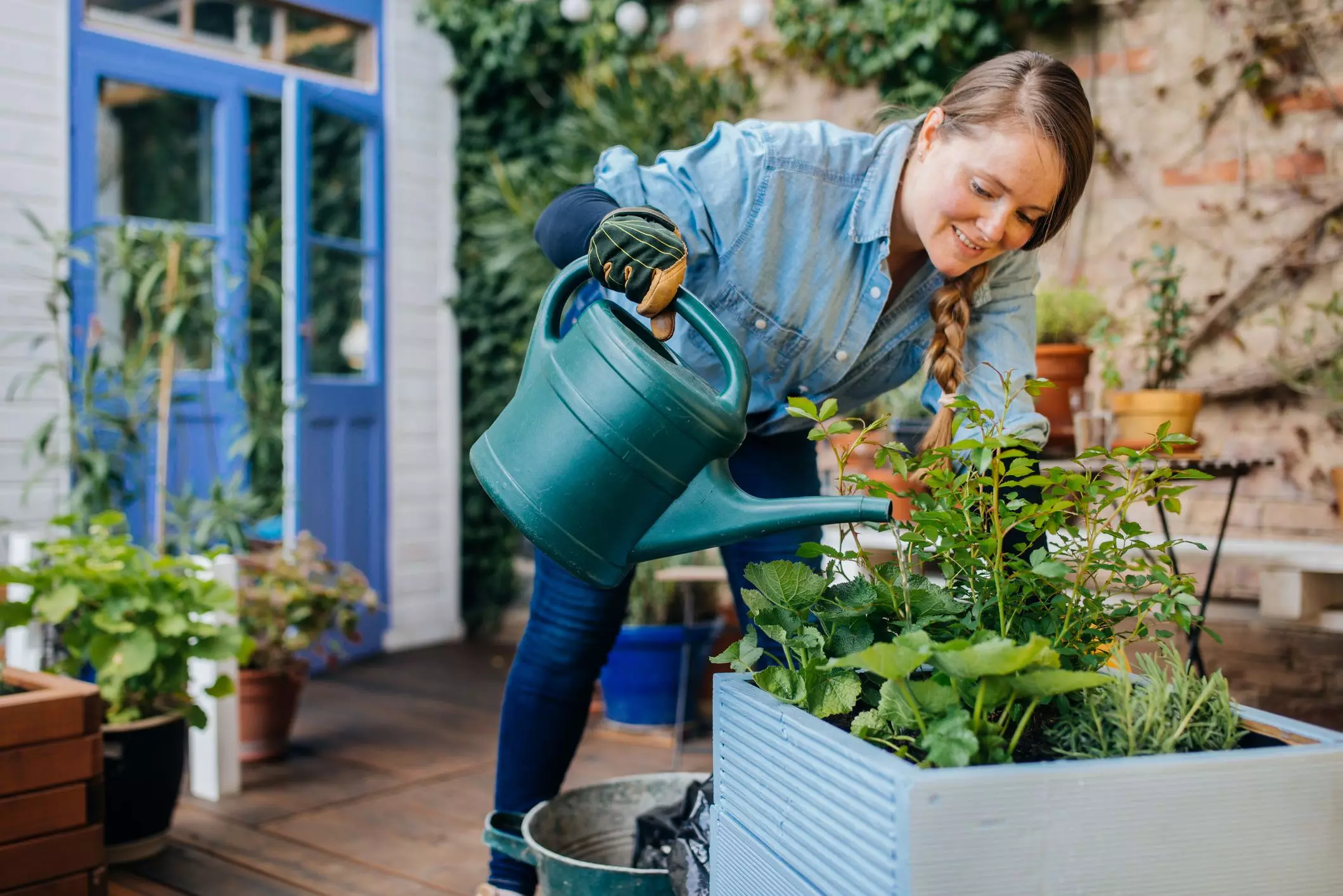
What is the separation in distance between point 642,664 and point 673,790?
56.6 inches

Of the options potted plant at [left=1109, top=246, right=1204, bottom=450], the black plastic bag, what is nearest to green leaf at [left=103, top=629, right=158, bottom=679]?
the black plastic bag

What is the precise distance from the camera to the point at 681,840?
4.06 ft

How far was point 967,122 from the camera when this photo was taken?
47.0 inches

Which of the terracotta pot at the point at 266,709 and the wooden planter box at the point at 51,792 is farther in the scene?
the terracotta pot at the point at 266,709

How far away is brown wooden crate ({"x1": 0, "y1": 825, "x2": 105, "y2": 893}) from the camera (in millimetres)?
1568

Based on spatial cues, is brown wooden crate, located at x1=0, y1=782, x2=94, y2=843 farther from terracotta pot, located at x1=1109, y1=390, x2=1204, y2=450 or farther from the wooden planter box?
terracotta pot, located at x1=1109, y1=390, x2=1204, y2=450

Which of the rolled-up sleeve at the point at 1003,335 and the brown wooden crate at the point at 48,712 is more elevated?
the rolled-up sleeve at the point at 1003,335

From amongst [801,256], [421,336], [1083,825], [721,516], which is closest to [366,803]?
[801,256]

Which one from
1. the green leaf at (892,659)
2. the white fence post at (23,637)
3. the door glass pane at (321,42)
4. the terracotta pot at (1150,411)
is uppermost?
the door glass pane at (321,42)

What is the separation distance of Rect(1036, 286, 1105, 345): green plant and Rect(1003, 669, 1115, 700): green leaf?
1723 millimetres

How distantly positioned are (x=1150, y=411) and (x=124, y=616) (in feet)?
6.20

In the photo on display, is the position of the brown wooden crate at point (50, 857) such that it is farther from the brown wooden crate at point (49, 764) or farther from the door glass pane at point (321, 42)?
the door glass pane at point (321, 42)

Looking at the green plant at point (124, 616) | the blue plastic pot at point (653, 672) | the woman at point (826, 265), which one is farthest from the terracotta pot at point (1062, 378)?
the green plant at point (124, 616)

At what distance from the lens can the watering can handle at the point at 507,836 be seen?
1.34 metres
